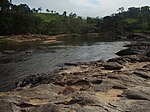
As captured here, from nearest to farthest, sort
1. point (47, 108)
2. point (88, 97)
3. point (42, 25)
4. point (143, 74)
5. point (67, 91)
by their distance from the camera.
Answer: point (47, 108) < point (88, 97) < point (67, 91) < point (143, 74) < point (42, 25)

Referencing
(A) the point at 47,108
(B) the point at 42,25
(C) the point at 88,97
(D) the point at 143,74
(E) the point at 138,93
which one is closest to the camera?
(A) the point at 47,108

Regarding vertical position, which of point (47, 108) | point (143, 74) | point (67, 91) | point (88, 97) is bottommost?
point (67, 91)

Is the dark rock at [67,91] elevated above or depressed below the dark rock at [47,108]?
below

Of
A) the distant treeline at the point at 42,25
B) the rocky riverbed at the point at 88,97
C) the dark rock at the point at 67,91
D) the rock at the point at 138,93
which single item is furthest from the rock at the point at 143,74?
the distant treeline at the point at 42,25

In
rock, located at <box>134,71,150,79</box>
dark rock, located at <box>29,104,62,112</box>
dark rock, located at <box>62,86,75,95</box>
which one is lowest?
dark rock, located at <box>62,86,75,95</box>

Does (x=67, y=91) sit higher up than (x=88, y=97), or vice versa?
(x=88, y=97)

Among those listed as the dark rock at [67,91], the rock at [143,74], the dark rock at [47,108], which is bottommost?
the dark rock at [67,91]

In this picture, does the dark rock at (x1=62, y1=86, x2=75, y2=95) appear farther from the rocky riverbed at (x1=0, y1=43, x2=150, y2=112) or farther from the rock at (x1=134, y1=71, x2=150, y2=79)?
the rock at (x1=134, y1=71, x2=150, y2=79)

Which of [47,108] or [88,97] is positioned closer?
[47,108]

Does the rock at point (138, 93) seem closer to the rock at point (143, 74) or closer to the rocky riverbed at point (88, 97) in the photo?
the rocky riverbed at point (88, 97)

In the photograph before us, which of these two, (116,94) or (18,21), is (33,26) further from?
(116,94)

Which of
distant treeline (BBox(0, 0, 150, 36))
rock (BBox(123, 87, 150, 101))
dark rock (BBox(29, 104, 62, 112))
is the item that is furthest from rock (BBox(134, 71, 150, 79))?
distant treeline (BBox(0, 0, 150, 36))

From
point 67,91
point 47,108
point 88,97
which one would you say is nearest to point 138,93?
point 88,97

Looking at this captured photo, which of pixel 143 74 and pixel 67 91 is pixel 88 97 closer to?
pixel 67 91
